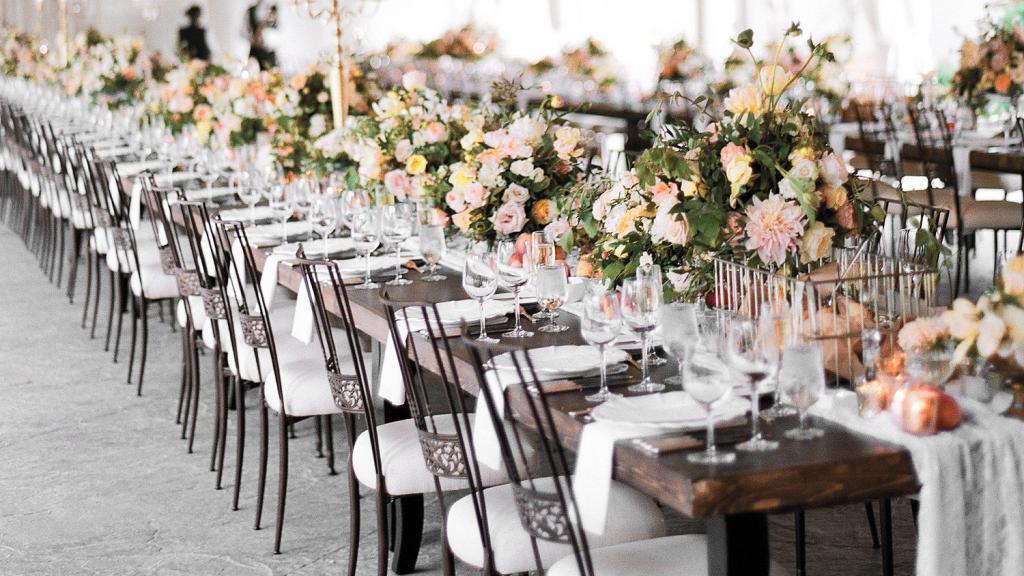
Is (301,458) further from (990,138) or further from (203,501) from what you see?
(990,138)

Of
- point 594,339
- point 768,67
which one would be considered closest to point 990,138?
point 768,67

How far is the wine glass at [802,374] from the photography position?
2.14 metres

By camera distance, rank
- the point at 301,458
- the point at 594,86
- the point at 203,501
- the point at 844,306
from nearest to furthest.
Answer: the point at 844,306 → the point at 203,501 → the point at 301,458 → the point at 594,86

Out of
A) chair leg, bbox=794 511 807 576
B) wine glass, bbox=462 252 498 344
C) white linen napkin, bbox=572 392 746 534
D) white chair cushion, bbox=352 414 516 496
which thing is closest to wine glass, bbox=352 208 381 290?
white chair cushion, bbox=352 414 516 496

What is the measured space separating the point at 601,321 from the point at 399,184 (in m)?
2.07

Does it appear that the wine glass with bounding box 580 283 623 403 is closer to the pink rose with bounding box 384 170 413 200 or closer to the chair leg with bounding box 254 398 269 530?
the chair leg with bounding box 254 398 269 530

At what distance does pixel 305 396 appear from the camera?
12.5 feet

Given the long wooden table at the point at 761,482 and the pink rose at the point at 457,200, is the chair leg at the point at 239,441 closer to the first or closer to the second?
the pink rose at the point at 457,200

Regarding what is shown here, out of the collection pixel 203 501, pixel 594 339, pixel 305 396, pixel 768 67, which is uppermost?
pixel 768 67

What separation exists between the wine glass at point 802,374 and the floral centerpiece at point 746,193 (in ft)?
2.16

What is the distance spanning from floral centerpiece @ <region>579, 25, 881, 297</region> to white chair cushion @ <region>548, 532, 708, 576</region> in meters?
0.66

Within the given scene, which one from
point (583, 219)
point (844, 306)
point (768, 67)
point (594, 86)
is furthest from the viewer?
point (594, 86)

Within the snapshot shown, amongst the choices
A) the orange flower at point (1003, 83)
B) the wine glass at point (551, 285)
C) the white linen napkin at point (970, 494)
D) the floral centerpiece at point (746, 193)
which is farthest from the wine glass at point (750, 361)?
the orange flower at point (1003, 83)

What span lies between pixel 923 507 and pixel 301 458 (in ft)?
9.53
